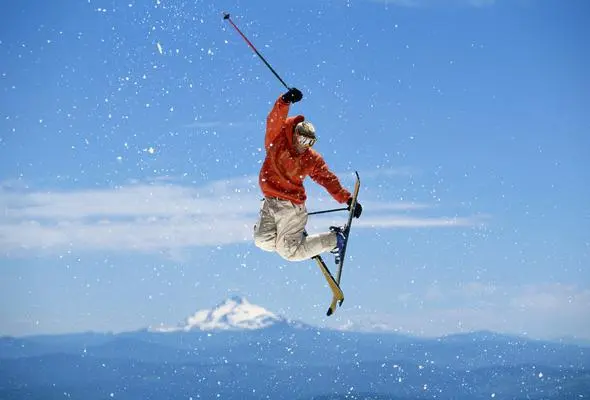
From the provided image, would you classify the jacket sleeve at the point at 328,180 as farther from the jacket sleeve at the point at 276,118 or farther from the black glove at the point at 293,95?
the black glove at the point at 293,95

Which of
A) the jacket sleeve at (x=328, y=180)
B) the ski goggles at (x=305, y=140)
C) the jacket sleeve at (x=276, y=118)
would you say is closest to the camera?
the jacket sleeve at (x=276, y=118)

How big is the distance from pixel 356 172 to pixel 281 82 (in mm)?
2328

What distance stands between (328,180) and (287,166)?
36.7 inches

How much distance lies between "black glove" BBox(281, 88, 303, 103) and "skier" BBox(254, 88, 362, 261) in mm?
294

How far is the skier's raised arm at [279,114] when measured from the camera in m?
9.76

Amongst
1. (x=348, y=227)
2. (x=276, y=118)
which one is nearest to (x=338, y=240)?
(x=348, y=227)

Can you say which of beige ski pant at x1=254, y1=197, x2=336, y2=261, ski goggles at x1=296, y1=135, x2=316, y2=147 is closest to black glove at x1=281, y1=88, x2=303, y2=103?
ski goggles at x1=296, y1=135, x2=316, y2=147

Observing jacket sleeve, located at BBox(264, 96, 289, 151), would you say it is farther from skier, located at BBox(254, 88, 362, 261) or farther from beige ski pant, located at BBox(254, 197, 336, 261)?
beige ski pant, located at BBox(254, 197, 336, 261)

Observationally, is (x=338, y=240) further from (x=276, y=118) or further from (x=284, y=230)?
(x=276, y=118)

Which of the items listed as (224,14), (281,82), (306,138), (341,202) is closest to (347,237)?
(341,202)

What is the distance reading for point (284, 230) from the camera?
1101cm

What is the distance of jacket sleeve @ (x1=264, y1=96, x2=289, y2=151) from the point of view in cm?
1000

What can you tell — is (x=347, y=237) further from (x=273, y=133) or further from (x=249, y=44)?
(x=249, y=44)

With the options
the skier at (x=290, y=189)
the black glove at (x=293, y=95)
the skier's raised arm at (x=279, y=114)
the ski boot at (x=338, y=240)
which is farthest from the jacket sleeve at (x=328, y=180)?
the black glove at (x=293, y=95)
